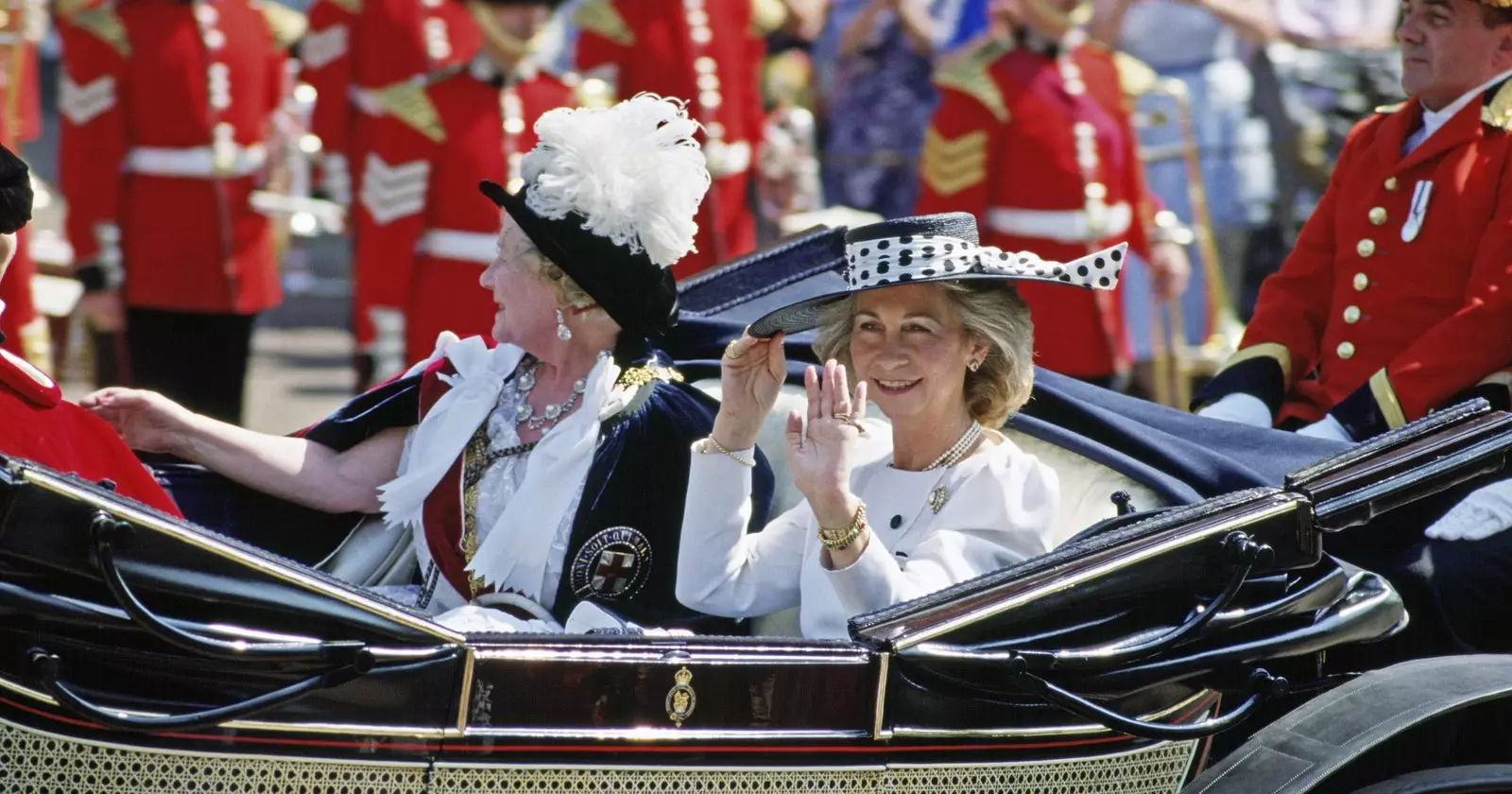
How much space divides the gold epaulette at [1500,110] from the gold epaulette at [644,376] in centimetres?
149

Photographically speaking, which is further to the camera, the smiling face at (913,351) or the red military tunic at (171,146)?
the red military tunic at (171,146)

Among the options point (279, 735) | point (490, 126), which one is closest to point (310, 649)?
point (279, 735)

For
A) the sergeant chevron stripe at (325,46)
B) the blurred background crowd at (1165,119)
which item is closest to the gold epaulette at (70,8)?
the sergeant chevron stripe at (325,46)

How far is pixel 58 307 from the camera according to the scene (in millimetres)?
5844

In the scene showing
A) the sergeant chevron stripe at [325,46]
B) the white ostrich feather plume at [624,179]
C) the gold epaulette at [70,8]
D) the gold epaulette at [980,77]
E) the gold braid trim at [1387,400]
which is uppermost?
the sergeant chevron stripe at [325,46]

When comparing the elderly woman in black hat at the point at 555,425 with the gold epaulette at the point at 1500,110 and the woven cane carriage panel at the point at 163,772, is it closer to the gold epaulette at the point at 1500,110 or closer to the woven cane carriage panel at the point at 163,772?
the woven cane carriage panel at the point at 163,772

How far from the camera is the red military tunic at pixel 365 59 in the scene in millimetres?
5887

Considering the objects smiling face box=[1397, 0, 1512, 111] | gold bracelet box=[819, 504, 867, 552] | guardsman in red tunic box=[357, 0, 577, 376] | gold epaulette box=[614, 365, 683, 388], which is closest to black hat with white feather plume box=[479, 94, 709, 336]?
gold epaulette box=[614, 365, 683, 388]

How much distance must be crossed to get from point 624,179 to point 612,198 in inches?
1.4

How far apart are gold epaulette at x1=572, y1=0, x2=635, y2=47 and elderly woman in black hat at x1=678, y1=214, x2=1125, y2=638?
10.8 ft

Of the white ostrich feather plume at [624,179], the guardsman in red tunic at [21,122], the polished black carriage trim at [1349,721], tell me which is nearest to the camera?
the polished black carriage trim at [1349,721]

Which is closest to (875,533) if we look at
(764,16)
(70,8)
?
(70,8)

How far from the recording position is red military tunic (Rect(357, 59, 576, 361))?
218 inches

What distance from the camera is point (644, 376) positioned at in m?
3.22
